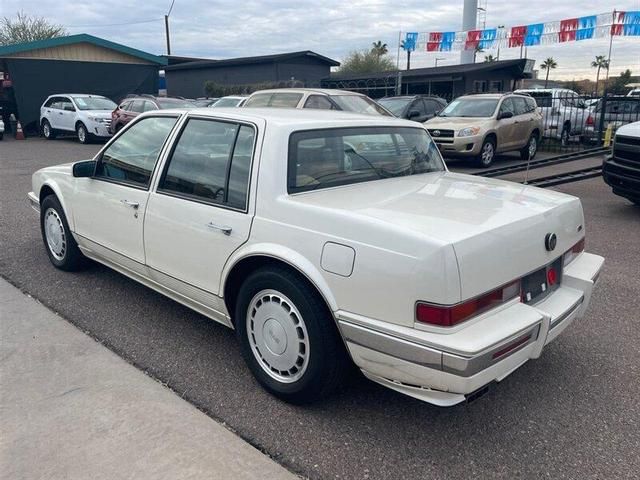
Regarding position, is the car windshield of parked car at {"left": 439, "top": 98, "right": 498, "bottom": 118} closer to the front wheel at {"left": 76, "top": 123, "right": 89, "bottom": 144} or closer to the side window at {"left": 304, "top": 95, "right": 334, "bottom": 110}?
the side window at {"left": 304, "top": 95, "right": 334, "bottom": 110}

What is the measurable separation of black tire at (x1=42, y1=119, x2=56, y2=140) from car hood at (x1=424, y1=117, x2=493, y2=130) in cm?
1552

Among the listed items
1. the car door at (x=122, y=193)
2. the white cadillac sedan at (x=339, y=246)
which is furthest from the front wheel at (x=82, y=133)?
the white cadillac sedan at (x=339, y=246)

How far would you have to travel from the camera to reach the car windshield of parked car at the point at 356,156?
312 centimetres

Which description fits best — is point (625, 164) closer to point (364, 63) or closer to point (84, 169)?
point (84, 169)

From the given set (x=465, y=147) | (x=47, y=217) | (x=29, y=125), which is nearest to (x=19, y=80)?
(x=29, y=125)

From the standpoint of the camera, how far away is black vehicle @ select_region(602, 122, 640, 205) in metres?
6.98

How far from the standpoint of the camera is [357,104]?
35.7ft

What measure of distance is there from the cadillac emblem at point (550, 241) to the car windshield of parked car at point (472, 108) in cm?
1045

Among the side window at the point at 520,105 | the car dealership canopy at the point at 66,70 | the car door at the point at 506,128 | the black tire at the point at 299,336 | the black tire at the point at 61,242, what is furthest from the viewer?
the car dealership canopy at the point at 66,70

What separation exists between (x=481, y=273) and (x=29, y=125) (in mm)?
25239

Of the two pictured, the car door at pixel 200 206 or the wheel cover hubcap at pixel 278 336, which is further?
the car door at pixel 200 206

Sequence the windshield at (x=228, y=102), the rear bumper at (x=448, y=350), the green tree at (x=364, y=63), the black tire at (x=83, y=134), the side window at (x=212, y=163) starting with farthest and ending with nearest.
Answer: the green tree at (x=364, y=63), the black tire at (x=83, y=134), the windshield at (x=228, y=102), the side window at (x=212, y=163), the rear bumper at (x=448, y=350)

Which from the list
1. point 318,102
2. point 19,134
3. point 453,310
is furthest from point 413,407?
point 19,134

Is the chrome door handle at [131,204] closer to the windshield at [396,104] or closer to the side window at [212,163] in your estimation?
the side window at [212,163]
